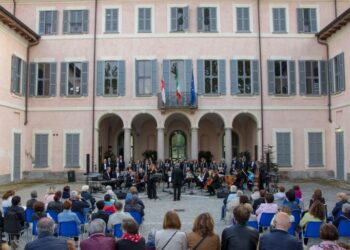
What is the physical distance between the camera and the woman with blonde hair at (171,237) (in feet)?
16.6

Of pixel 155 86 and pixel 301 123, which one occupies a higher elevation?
pixel 155 86

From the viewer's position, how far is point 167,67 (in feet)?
79.3

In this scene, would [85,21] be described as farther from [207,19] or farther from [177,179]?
[177,179]

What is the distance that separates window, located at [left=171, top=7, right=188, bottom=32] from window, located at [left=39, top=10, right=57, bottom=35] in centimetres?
711

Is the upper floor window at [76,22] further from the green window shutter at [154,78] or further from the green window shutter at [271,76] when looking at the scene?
the green window shutter at [271,76]

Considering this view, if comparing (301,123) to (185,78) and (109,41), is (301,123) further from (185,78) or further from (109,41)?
(109,41)

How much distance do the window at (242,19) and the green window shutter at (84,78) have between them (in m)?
9.29

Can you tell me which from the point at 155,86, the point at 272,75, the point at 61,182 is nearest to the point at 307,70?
the point at 272,75

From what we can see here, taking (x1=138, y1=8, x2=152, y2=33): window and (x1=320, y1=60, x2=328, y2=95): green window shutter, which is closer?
(x1=320, y1=60, x2=328, y2=95): green window shutter

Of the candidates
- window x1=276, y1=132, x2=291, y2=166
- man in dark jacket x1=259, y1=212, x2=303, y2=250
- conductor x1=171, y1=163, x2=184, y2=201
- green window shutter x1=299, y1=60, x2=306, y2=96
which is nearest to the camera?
man in dark jacket x1=259, y1=212, x2=303, y2=250

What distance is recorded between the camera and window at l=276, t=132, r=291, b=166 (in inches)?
945

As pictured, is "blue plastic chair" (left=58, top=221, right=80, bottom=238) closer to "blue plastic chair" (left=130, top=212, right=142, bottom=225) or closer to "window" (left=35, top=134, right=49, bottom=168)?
"blue plastic chair" (left=130, top=212, right=142, bottom=225)

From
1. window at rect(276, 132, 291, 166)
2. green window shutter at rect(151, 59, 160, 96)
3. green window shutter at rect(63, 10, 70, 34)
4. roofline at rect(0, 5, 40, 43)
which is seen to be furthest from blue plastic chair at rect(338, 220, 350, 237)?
green window shutter at rect(63, 10, 70, 34)

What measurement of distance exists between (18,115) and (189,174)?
10631mm
